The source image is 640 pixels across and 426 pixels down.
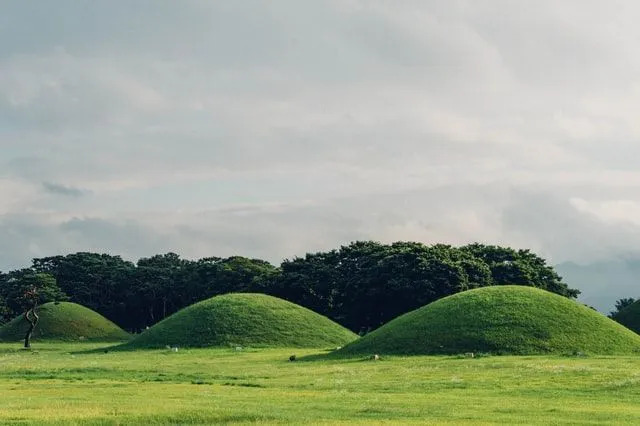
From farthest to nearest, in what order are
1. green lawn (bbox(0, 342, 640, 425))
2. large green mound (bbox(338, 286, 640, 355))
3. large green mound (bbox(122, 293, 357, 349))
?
large green mound (bbox(122, 293, 357, 349)), large green mound (bbox(338, 286, 640, 355)), green lawn (bbox(0, 342, 640, 425))

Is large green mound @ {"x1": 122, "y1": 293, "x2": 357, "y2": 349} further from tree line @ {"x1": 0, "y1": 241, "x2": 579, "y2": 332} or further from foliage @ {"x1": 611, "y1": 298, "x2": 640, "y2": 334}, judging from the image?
foliage @ {"x1": 611, "y1": 298, "x2": 640, "y2": 334}

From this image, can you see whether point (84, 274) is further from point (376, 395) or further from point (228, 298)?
point (376, 395)

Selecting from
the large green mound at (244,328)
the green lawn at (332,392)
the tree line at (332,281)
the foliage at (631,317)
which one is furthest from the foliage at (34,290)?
the foliage at (631,317)

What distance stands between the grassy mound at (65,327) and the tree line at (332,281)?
286 centimetres

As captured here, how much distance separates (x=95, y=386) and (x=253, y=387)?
31.4 ft

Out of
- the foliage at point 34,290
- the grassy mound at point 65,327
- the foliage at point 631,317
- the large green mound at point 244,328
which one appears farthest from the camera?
the grassy mound at point 65,327

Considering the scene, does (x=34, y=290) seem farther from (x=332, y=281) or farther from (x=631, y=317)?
(x=631, y=317)

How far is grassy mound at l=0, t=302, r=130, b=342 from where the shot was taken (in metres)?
123

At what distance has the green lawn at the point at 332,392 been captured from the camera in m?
31.9

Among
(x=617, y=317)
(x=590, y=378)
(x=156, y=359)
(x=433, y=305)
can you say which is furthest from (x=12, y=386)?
(x=617, y=317)

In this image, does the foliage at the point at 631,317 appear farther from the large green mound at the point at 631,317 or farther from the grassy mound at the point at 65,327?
the grassy mound at the point at 65,327

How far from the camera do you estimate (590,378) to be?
46.8m

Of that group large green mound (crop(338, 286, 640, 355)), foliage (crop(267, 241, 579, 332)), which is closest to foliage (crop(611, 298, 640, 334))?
foliage (crop(267, 241, 579, 332))

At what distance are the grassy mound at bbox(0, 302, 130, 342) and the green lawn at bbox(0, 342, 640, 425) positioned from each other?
60858 millimetres
